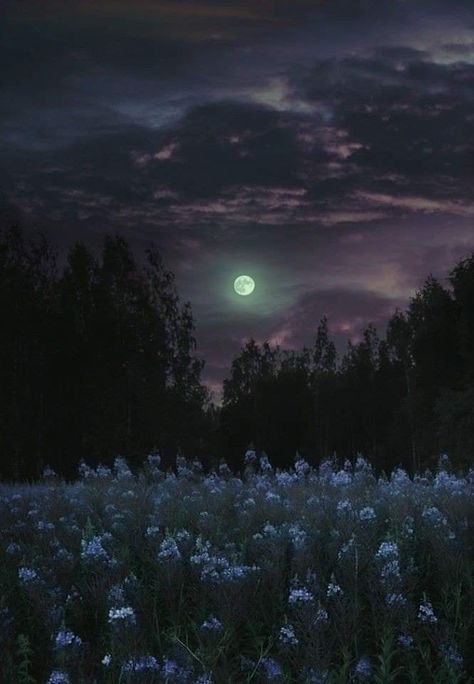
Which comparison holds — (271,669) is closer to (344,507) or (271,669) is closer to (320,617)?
(320,617)

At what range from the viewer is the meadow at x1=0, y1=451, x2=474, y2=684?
4941mm

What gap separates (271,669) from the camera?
4.77 m

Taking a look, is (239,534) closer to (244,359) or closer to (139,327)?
(139,327)

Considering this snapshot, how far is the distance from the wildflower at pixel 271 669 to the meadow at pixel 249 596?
0.05ft

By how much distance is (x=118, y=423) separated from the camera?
38062 millimetres

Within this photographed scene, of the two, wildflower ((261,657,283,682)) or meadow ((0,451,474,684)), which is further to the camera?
meadow ((0,451,474,684))

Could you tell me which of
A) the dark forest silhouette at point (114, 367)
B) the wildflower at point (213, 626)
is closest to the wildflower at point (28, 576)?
the wildflower at point (213, 626)

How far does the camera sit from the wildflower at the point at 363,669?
4898mm

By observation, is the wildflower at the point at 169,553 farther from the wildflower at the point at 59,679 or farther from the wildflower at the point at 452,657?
the wildflower at the point at 452,657

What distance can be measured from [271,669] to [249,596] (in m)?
1.11

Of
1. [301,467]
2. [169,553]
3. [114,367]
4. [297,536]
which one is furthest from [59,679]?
[114,367]

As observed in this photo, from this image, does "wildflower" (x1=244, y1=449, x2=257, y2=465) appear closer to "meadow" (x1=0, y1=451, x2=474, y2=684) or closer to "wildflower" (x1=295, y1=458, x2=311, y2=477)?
"wildflower" (x1=295, y1=458, x2=311, y2=477)

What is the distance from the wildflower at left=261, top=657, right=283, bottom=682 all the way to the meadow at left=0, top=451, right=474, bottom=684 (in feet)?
0.05

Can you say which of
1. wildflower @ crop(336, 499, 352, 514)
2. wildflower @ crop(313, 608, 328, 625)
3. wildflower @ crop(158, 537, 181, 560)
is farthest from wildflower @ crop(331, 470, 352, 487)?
wildflower @ crop(313, 608, 328, 625)
